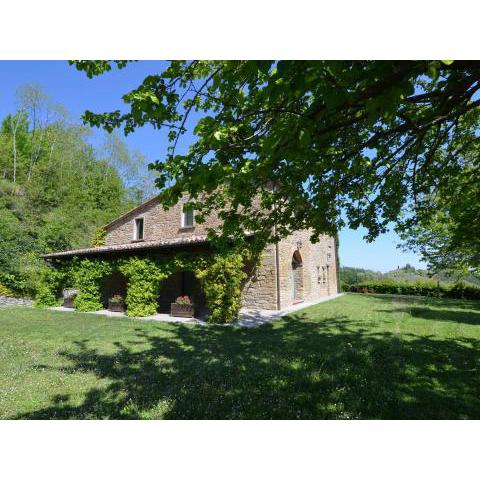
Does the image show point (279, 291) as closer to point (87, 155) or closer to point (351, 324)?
point (351, 324)

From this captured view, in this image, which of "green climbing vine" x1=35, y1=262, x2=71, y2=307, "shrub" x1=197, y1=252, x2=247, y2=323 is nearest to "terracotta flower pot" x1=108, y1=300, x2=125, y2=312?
"green climbing vine" x1=35, y1=262, x2=71, y2=307

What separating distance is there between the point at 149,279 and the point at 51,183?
75.2 feet

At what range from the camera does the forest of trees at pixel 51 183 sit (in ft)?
71.1

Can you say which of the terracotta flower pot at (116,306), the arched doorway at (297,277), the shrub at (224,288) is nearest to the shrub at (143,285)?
the terracotta flower pot at (116,306)

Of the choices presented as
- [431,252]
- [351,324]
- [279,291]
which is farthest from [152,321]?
[431,252]

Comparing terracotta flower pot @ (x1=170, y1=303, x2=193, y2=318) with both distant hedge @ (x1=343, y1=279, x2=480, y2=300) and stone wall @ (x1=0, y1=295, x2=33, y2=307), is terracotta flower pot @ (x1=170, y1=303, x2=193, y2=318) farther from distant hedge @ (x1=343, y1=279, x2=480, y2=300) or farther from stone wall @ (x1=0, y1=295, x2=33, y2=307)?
distant hedge @ (x1=343, y1=279, x2=480, y2=300)

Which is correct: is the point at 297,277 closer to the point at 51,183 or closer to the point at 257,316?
the point at 257,316

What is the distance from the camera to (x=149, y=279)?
43.3 feet

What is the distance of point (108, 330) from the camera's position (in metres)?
9.69

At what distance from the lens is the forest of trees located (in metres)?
21.7

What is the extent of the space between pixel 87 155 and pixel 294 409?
1489 inches

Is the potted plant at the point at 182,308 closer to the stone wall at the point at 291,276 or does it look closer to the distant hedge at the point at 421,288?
the stone wall at the point at 291,276

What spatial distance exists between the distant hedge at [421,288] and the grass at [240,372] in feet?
62.0
